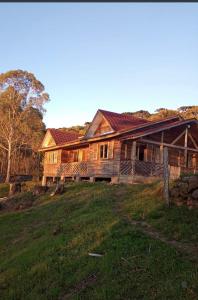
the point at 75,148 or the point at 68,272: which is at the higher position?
the point at 75,148

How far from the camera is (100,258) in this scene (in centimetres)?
845

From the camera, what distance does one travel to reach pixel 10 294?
26.5 ft

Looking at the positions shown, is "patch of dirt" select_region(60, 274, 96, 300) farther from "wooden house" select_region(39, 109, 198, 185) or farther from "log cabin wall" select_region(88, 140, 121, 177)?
"log cabin wall" select_region(88, 140, 121, 177)

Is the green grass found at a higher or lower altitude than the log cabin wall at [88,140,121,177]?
lower

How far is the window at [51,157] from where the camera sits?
120 feet

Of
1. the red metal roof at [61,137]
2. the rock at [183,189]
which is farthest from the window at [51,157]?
the rock at [183,189]

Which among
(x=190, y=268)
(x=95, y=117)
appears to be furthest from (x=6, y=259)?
(x=95, y=117)

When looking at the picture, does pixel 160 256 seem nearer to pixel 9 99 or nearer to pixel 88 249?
pixel 88 249

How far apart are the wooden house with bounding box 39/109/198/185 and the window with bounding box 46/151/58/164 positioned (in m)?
3.17

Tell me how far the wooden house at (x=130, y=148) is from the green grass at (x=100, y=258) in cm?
1040

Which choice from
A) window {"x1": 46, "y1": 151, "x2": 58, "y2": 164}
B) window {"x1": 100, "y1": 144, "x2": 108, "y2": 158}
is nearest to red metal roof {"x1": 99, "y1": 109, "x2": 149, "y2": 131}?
window {"x1": 100, "y1": 144, "x2": 108, "y2": 158}

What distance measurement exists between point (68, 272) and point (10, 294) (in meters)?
1.42

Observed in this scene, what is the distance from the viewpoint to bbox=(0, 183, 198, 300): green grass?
6.92 m

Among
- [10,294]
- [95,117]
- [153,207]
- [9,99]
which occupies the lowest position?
[10,294]
